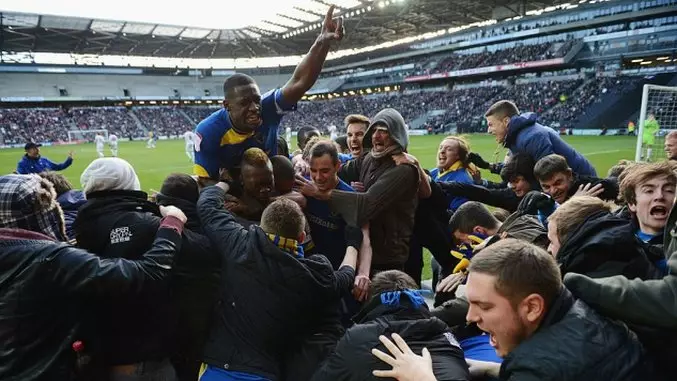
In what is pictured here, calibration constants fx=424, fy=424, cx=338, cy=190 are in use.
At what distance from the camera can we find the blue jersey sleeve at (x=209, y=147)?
3.23 metres

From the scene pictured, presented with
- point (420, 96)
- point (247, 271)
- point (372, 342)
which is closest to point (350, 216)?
point (247, 271)

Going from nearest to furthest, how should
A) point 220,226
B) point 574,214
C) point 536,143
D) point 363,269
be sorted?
point 574,214
point 220,226
point 363,269
point 536,143

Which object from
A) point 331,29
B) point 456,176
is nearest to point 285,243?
point 331,29

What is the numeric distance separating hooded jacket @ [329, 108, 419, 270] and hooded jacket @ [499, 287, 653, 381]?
5.73ft

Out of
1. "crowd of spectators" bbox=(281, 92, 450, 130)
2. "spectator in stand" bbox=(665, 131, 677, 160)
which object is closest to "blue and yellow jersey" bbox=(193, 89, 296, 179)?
"spectator in stand" bbox=(665, 131, 677, 160)

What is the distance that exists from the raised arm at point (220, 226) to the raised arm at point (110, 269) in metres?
0.26

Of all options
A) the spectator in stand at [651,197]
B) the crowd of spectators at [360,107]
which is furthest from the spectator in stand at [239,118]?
the crowd of spectators at [360,107]

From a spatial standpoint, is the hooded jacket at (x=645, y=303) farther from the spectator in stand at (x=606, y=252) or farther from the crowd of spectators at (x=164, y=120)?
the crowd of spectators at (x=164, y=120)

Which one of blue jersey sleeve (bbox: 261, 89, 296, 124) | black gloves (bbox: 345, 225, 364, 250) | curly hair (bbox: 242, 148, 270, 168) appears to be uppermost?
blue jersey sleeve (bbox: 261, 89, 296, 124)

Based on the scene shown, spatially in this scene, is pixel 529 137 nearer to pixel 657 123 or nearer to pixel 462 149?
pixel 462 149

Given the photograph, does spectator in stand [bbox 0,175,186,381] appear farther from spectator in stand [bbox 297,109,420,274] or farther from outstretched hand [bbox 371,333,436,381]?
spectator in stand [bbox 297,109,420,274]

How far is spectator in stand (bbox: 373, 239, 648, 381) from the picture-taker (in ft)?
4.68

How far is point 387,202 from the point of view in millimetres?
3244

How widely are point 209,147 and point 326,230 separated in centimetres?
110
